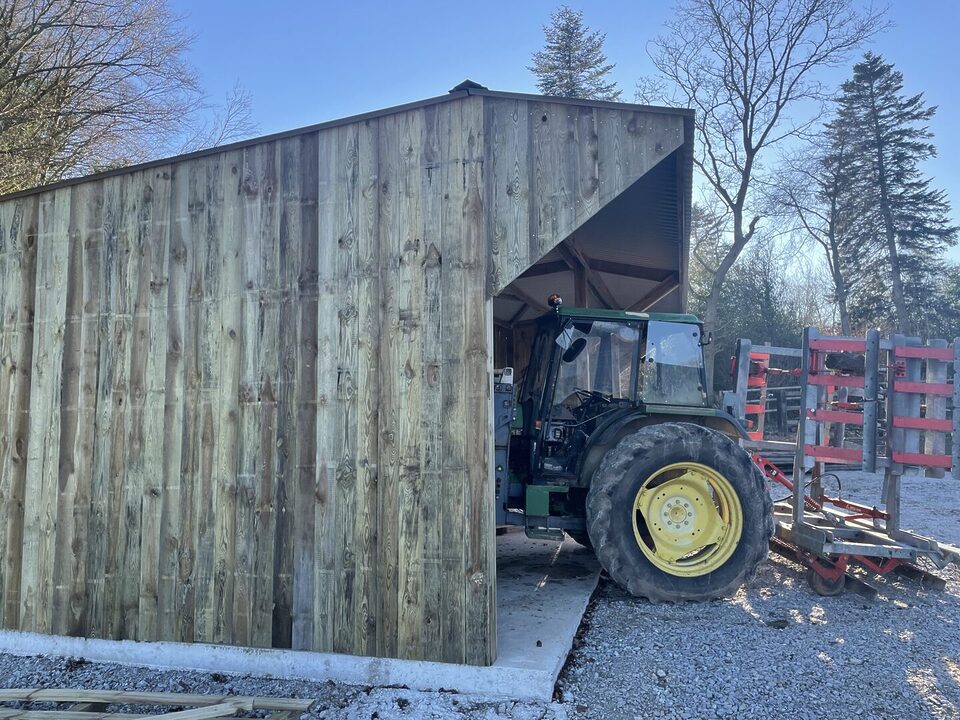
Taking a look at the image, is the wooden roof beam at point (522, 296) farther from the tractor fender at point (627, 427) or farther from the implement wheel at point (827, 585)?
the implement wheel at point (827, 585)

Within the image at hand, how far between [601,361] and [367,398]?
95.2 inches

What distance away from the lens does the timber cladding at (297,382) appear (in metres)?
3.69

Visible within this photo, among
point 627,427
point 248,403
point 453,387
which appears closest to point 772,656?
point 627,427

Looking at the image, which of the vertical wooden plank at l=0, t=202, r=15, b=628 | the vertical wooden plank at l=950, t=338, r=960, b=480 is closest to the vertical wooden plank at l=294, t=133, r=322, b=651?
the vertical wooden plank at l=0, t=202, r=15, b=628

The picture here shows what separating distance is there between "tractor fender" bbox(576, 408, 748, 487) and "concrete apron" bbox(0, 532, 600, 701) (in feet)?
3.05

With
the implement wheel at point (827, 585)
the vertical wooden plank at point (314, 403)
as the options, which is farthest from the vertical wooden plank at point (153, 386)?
the implement wheel at point (827, 585)

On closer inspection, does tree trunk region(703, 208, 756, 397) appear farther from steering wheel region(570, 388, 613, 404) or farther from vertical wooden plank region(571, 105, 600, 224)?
Answer: vertical wooden plank region(571, 105, 600, 224)

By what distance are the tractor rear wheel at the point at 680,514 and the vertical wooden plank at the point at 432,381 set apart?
168cm

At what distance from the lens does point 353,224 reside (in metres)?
3.92

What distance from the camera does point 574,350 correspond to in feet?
18.2

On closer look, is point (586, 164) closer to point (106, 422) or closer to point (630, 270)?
point (106, 422)

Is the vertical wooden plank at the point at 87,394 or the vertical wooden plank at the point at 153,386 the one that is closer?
the vertical wooden plank at the point at 153,386

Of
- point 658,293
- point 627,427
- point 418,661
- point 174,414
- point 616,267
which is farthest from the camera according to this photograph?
point 658,293

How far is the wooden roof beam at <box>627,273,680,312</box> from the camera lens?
7570mm
